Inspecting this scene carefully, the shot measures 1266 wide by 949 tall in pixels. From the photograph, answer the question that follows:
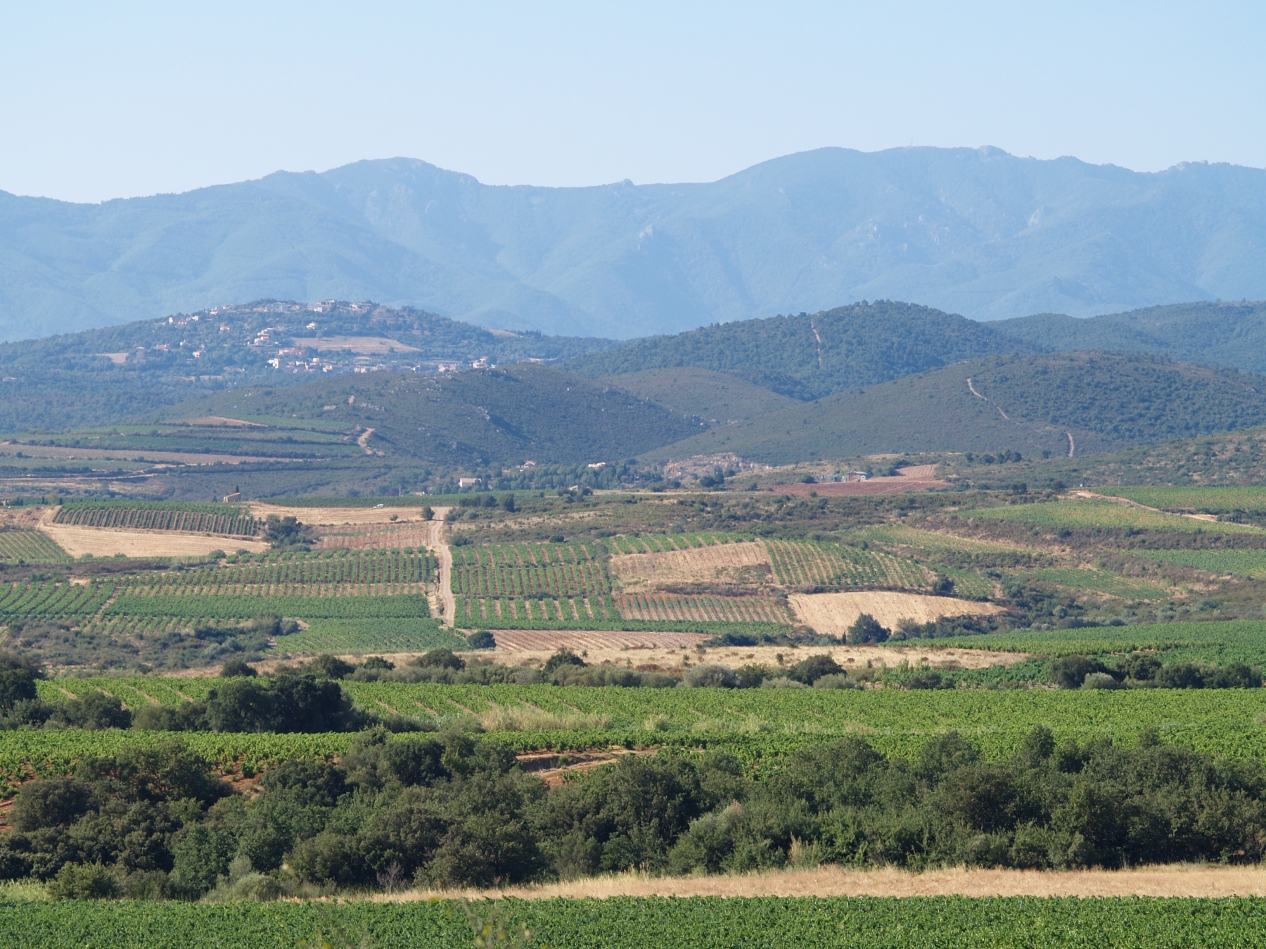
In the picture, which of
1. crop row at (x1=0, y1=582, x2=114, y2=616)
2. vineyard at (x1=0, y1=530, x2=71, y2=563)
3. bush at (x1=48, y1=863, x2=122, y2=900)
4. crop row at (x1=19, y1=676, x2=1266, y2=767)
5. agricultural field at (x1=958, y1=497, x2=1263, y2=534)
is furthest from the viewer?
agricultural field at (x1=958, y1=497, x2=1263, y2=534)

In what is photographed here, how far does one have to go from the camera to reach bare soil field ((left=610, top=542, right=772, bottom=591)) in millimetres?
106188

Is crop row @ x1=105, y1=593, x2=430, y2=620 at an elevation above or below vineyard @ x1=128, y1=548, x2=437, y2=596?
below

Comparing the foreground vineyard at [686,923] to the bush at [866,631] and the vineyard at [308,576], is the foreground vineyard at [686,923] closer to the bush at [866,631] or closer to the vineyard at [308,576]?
the bush at [866,631]

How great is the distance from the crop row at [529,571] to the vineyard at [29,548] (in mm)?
30110

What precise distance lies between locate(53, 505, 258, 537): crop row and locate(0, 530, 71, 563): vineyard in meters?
6.43

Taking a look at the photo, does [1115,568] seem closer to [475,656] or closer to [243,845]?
[475,656]

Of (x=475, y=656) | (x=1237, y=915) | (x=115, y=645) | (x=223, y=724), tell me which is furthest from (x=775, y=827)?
(x=115, y=645)

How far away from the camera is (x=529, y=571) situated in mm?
109750

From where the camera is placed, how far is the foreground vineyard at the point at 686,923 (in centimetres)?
2319

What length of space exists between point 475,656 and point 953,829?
40.0m

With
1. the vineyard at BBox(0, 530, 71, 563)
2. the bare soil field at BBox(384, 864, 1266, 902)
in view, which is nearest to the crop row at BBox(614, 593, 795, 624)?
the vineyard at BBox(0, 530, 71, 563)

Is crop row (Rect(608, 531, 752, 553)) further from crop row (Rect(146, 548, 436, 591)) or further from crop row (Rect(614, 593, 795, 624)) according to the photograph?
crop row (Rect(146, 548, 436, 591))

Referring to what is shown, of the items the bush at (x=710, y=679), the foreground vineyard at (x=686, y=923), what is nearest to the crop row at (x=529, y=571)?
the bush at (x=710, y=679)

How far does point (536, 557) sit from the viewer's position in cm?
11519
